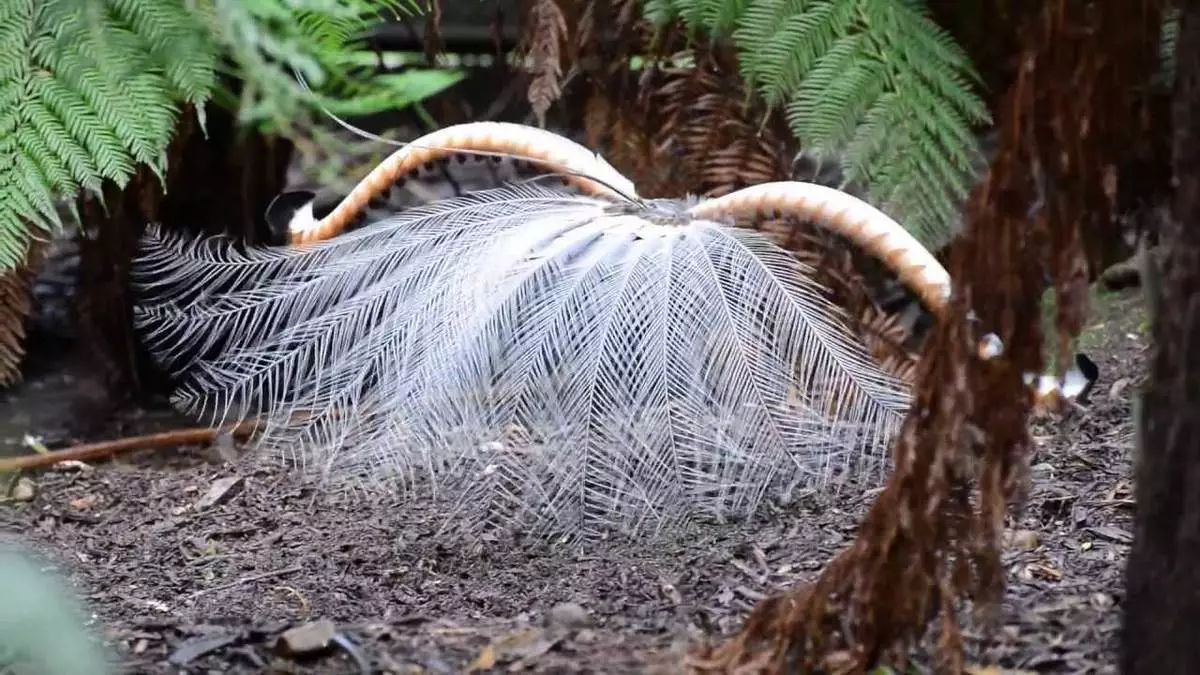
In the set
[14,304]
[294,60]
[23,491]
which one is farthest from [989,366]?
[14,304]

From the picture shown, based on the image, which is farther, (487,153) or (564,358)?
(487,153)

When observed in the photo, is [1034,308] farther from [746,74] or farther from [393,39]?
[393,39]

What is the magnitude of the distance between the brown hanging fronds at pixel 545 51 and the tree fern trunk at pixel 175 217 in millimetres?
503

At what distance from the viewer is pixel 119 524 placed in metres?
1.64

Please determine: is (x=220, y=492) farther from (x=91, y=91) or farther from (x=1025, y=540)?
(x=1025, y=540)

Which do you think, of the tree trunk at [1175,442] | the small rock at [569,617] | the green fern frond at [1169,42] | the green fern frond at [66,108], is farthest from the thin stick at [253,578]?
the green fern frond at [1169,42]

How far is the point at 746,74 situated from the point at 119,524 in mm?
1170

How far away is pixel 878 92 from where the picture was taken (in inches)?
70.6

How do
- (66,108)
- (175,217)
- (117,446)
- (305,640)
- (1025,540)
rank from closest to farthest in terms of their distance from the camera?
(305,640) → (1025,540) → (66,108) → (117,446) → (175,217)

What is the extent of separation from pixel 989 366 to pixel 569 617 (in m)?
0.53

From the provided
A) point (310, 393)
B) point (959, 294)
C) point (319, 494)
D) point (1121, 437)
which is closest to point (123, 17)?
point (310, 393)

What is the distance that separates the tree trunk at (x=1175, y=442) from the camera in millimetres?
751

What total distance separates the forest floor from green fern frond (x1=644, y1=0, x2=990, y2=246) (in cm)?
41

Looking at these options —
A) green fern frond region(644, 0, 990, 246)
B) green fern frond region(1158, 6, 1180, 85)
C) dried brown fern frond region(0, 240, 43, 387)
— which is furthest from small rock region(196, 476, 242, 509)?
green fern frond region(1158, 6, 1180, 85)
